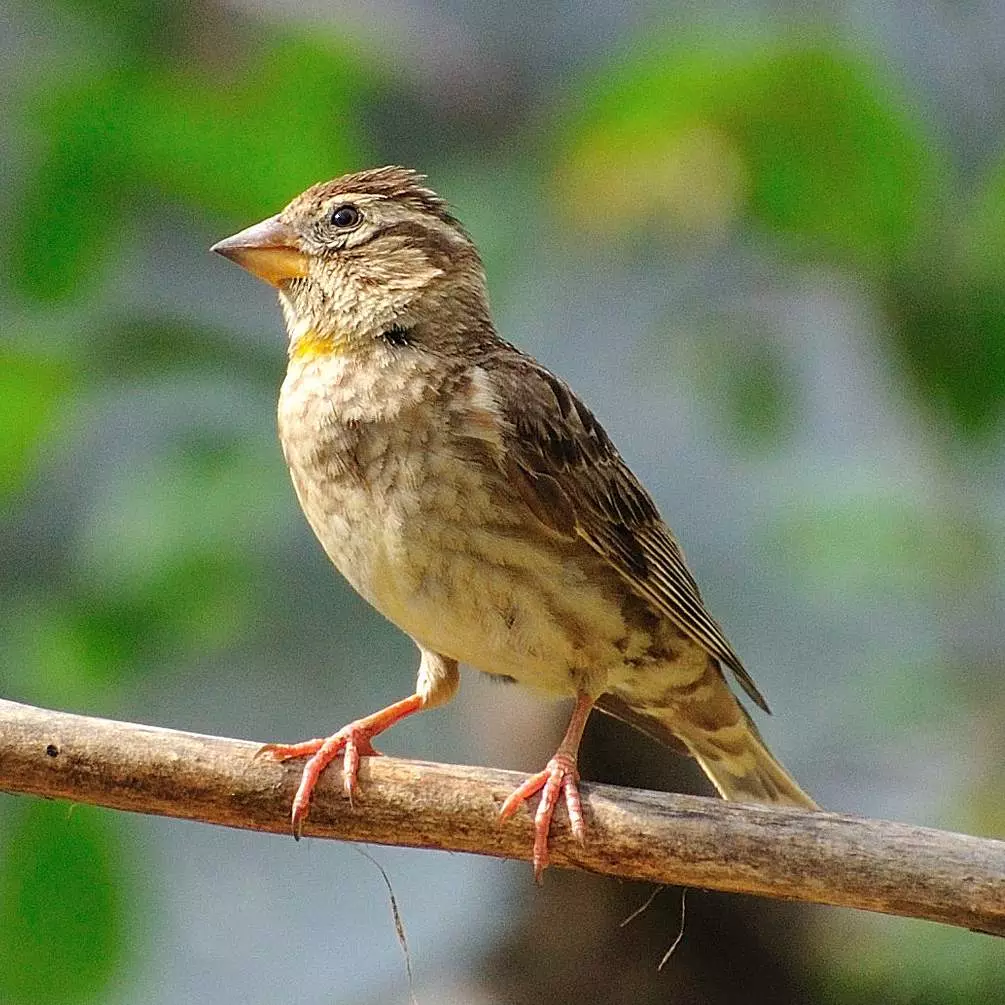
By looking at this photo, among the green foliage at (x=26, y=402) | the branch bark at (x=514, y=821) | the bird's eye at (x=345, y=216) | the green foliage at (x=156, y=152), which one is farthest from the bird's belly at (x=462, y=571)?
the green foliage at (x=156, y=152)

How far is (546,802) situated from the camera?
329cm

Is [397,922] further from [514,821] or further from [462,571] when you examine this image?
[462,571]

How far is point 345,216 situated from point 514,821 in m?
1.50

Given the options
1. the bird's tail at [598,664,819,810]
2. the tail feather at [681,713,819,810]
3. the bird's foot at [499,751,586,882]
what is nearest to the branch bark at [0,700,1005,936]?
the bird's foot at [499,751,586,882]

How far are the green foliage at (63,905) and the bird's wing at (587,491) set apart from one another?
1499 millimetres

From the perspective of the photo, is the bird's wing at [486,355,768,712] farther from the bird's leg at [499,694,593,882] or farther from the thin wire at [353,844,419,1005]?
the thin wire at [353,844,419,1005]

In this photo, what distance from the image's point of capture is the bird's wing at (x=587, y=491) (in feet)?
11.9

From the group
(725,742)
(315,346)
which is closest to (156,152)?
(315,346)

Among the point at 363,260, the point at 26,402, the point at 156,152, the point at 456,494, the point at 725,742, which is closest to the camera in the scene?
the point at 456,494

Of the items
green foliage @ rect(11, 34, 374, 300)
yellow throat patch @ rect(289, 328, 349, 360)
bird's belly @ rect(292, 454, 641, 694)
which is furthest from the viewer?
green foliage @ rect(11, 34, 374, 300)

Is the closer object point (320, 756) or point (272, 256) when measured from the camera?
point (320, 756)

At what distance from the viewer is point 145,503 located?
15.9 feet

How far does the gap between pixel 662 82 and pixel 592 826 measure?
6.86 ft

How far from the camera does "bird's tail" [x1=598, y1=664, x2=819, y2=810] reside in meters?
4.14
